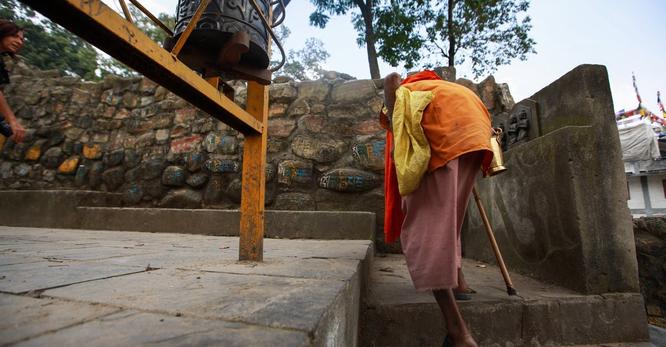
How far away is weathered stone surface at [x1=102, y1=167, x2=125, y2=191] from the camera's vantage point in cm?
398

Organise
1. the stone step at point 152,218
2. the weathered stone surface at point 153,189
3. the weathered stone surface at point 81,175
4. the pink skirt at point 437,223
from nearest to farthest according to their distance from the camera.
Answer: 1. the pink skirt at point 437,223
2. the stone step at point 152,218
3. the weathered stone surface at point 153,189
4. the weathered stone surface at point 81,175

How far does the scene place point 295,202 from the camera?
332cm

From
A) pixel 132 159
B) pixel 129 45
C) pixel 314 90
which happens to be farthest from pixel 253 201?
pixel 132 159

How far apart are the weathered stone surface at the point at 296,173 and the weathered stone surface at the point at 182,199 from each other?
3.43ft

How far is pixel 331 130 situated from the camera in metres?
3.48

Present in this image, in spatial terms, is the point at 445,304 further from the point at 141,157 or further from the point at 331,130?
the point at 141,157

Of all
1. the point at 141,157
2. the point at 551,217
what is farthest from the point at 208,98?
the point at 141,157

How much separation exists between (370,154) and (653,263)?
3169 mm

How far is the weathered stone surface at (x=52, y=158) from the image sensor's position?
4258 mm

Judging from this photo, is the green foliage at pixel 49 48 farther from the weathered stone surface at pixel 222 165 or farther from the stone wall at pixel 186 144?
the weathered stone surface at pixel 222 165

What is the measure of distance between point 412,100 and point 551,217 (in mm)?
1209

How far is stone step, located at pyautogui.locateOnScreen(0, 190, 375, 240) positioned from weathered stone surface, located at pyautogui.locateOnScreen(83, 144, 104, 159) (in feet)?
2.16

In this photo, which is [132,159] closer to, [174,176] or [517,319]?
[174,176]

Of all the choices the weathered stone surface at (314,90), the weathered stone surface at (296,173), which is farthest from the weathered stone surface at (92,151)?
the weathered stone surface at (314,90)
